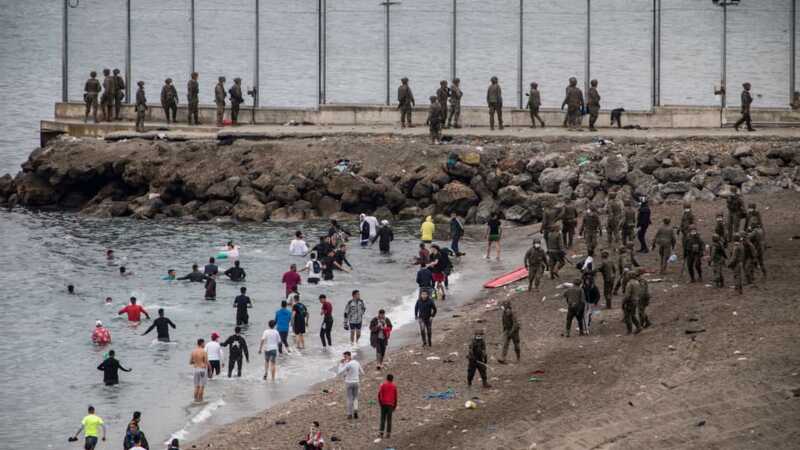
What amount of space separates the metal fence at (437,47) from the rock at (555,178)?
37.5 m

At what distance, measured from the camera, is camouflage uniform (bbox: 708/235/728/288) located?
31703 mm

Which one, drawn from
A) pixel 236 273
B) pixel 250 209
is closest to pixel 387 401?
pixel 236 273

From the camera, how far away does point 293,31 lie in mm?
109125

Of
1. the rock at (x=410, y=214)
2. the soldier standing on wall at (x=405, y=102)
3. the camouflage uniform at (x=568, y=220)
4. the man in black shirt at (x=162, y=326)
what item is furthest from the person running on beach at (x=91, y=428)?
the soldier standing on wall at (x=405, y=102)

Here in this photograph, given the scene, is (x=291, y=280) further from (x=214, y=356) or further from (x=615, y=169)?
(x=615, y=169)

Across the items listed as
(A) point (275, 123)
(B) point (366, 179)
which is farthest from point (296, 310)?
(A) point (275, 123)

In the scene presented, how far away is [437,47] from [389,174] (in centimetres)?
5710

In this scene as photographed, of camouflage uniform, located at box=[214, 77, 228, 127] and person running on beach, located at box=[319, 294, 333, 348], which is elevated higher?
camouflage uniform, located at box=[214, 77, 228, 127]

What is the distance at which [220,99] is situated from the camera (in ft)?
174

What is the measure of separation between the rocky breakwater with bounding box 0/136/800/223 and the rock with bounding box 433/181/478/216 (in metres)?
0.03

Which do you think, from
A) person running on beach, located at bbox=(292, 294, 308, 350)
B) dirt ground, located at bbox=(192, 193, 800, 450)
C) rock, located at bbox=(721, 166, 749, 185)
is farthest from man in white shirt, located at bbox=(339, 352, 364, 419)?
rock, located at bbox=(721, 166, 749, 185)

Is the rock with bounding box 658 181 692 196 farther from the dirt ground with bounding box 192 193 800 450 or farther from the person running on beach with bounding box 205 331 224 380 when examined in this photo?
the person running on beach with bounding box 205 331 224 380

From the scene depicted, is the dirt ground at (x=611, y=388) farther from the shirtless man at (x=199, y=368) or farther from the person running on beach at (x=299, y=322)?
the person running on beach at (x=299, y=322)

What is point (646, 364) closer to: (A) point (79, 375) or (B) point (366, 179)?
(A) point (79, 375)
